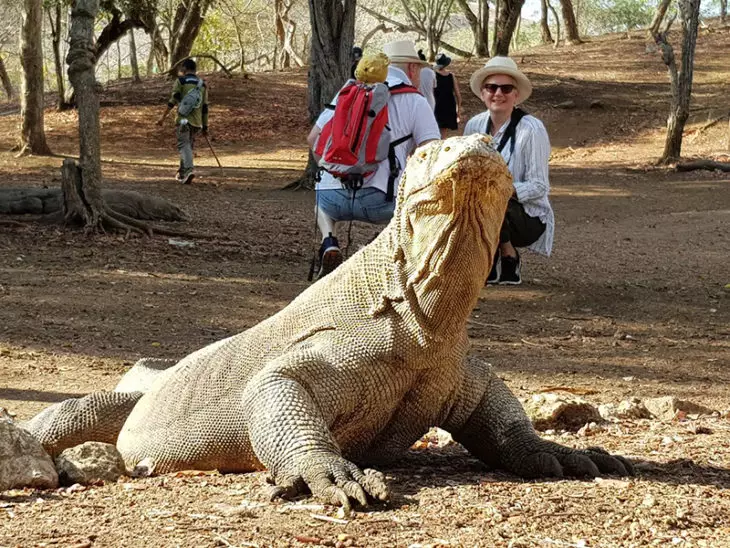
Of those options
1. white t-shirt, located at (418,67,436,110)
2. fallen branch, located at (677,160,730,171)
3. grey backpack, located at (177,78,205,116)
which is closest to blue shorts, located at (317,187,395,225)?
white t-shirt, located at (418,67,436,110)

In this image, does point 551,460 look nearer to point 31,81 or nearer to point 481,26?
point 31,81

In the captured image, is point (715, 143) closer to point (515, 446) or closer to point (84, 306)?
point (84, 306)

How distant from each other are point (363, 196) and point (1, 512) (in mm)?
3843

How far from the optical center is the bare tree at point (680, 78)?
69.2 ft

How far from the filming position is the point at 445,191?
3.36 meters

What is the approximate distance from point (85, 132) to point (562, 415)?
8.01 meters

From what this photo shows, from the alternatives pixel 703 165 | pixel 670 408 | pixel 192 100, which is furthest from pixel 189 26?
pixel 670 408

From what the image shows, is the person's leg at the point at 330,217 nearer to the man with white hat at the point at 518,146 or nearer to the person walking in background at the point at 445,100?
the man with white hat at the point at 518,146

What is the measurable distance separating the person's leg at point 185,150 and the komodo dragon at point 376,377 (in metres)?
13.1

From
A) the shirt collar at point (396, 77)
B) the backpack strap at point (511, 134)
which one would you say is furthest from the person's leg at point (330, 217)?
the backpack strap at point (511, 134)

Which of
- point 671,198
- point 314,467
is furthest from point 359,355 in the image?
point 671,198

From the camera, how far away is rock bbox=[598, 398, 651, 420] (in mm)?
5281

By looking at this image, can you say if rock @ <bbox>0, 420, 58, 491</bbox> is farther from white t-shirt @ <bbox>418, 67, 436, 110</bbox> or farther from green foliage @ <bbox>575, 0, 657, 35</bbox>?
green foliage @ <bbox>575, 0, 657, 35</bbox>

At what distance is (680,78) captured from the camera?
69.4 feet
